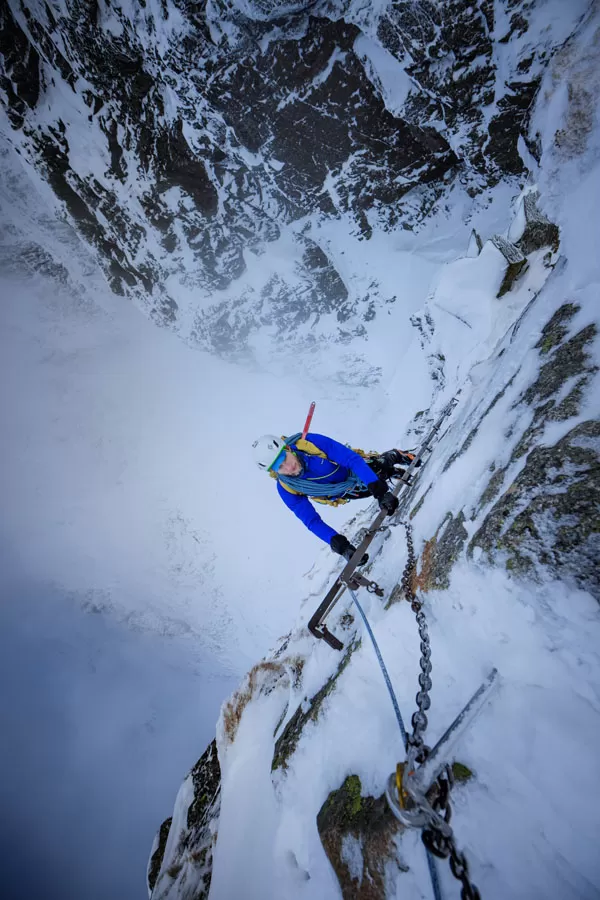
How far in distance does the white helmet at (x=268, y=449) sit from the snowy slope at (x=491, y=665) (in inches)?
70.5

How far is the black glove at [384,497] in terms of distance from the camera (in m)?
3.85

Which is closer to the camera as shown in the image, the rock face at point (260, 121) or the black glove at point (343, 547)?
the black glove at point (343, 547)

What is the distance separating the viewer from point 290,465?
4.36m

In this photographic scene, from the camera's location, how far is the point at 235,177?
1220 cm

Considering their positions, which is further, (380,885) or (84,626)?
(84,626)

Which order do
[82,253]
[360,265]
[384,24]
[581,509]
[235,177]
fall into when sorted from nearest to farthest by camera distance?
[581,509], [384,24], [235,177], [360,265], [82,253]

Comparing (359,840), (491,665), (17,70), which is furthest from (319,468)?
(17,70)

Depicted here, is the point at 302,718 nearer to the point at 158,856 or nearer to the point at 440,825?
the point at 440,825

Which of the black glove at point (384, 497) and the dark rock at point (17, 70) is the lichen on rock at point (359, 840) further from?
the dark rock at point (17, 70)

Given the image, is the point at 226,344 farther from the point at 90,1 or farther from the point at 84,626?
the point at 84,626

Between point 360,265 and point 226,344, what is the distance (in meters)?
7.90

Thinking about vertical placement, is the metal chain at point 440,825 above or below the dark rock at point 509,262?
below

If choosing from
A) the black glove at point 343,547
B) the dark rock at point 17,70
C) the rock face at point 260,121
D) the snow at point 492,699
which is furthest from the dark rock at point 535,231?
the dark rock at point 17,70

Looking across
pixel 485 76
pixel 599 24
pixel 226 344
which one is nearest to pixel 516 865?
pixel 599 24
